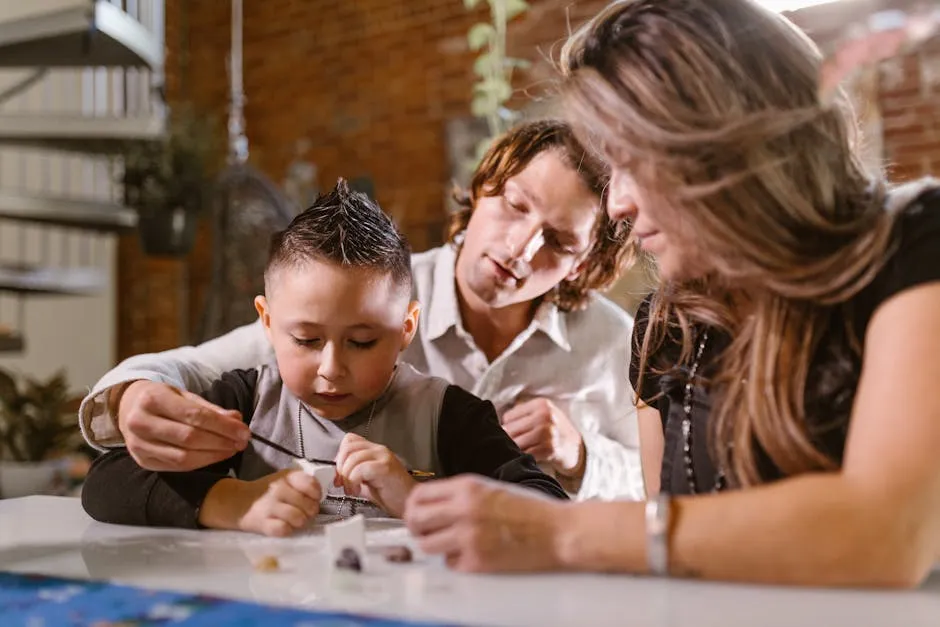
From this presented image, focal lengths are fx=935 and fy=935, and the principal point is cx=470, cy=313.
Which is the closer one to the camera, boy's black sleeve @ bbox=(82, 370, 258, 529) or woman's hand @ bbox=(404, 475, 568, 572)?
woman's hand @ bbox=(404, 475, 568, 572)

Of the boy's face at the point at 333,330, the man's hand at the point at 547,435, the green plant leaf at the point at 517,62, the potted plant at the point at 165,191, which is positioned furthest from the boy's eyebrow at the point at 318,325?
the potted plant at the point at 165,191

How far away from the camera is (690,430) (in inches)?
34.0

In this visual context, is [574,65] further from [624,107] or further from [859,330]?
[859,330]

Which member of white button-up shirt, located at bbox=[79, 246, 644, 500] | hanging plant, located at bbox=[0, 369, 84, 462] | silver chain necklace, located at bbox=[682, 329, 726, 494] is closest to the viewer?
silver chain necklace, located at bbox=[682, 329, 726, 494]

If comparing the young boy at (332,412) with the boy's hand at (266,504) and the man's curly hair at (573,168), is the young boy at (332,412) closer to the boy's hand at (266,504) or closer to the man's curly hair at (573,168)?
the boy's hand at (266,504)

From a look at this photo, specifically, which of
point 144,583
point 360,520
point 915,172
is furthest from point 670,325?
point 915,172

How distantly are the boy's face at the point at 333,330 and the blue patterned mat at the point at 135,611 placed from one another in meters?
0.36

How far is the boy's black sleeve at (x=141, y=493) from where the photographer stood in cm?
92

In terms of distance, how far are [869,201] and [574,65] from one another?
0.27m

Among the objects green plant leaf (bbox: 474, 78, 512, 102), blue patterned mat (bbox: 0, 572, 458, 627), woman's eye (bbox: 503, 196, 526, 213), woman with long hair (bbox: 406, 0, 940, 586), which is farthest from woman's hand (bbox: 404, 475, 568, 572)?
green plant leaf (bbox: 474, 78, 512, 102)

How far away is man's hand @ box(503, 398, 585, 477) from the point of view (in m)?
1.27

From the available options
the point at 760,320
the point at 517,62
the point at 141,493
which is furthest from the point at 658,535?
the point at 517,62

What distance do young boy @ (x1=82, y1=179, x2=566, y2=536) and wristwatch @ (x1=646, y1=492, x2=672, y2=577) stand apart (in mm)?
295

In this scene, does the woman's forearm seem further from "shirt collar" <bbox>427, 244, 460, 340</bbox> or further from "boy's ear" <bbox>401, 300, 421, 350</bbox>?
"shirt collar" <bbox>427, 244, 460, 340</bbox>
